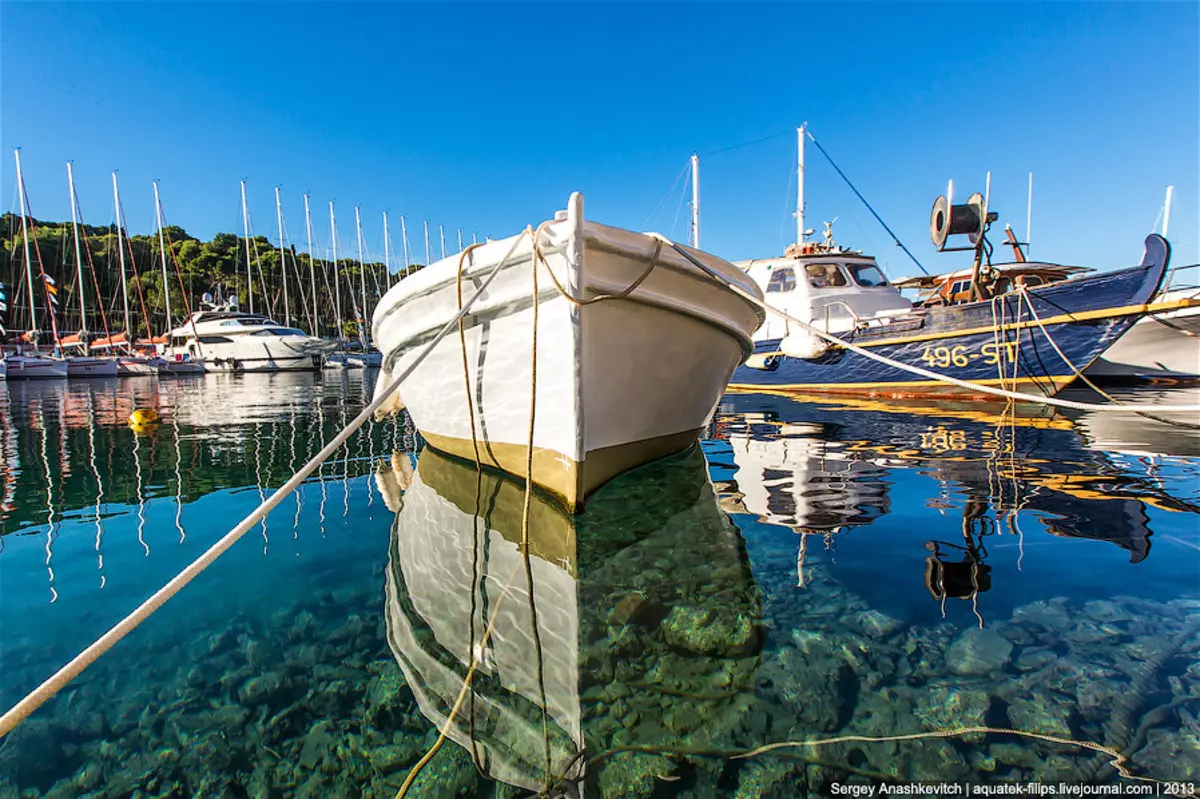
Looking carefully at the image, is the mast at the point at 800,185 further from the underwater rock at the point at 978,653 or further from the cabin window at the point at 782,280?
the underwater rock at the point at 978,653

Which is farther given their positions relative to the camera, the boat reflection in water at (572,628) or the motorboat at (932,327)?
the motorboat at (932,327)

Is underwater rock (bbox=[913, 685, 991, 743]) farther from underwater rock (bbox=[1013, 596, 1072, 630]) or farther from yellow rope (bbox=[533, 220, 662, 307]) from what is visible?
yellow rope (bbox=[533, 220, 662, 307])

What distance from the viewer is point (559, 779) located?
5.34 feet

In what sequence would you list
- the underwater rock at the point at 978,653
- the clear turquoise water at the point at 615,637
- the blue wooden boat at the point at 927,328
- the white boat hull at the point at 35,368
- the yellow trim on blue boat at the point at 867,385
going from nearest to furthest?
1. the clear turquoise water at the point at 615,637
2. the underwater rock at the point at 978,653
3. the blue wooden boat at the point at 927,328
4. the yellow trim on blue boat at the point at 867,385
5. the white boat hull at the point at 35,368

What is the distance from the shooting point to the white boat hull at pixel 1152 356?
13.2 m

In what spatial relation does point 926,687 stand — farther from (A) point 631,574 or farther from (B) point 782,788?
(A) point 631,574

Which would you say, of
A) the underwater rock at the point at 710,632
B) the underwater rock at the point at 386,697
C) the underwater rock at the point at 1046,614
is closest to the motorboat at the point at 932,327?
the underwater rock at the point at 1046,614

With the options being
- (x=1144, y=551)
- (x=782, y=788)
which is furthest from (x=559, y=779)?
(x=1144, y=551)

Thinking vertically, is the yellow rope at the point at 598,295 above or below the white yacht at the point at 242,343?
below

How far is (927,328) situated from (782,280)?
3571mm

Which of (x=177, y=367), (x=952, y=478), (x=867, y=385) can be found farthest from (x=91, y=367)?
(x=952, y=478)

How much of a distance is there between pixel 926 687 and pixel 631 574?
139cm

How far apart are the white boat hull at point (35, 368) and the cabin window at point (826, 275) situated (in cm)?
3146

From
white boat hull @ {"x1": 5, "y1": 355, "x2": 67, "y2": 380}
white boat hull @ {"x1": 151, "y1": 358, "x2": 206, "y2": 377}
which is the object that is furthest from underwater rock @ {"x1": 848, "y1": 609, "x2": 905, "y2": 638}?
white boat hull @ {"x1": 151, "y1": 358, "x2": 206, "y2": 377}
